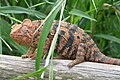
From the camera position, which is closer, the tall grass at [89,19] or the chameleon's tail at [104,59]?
the chameleon's tail at [104,59]

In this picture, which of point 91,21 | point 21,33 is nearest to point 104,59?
point 21,33

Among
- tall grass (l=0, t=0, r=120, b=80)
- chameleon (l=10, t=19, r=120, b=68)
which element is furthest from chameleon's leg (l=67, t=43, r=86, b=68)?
tall grass (l=0, t=0, r=120, b=80)

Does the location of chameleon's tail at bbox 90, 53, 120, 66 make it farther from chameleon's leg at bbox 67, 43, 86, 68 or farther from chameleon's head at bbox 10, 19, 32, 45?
chameleon's head at bbox 10, 19, 32, 45

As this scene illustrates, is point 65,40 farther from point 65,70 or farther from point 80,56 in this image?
point 65,70

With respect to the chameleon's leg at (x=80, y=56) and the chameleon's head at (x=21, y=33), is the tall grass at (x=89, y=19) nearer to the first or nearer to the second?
the chameleon's head at (x=21, y=33)

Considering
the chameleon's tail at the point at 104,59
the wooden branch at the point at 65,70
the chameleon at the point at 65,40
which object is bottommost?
the wooden branch at the point at 65,70

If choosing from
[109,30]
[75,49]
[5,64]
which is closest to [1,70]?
[5,64]

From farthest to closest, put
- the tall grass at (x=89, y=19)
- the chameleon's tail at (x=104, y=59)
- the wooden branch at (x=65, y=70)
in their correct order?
the tall grass at (x=89, y=19) → the chameleon's tail at (x=104, y=59) → the wooden branch at (x=65, y=70)

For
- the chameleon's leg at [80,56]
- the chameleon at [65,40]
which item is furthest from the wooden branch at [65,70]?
the chameleon at [65,40]
